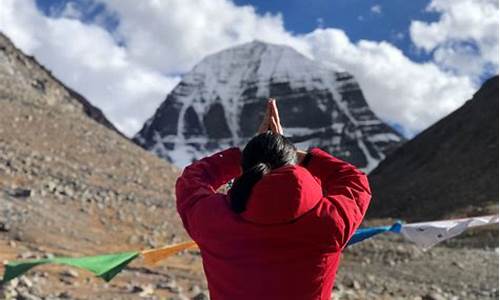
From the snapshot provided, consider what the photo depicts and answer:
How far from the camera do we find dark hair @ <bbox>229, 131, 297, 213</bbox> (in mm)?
2545

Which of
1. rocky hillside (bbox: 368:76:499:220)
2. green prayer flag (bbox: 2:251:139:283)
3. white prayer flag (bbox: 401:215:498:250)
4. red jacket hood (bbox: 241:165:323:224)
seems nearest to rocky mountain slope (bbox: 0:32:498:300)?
green prayer flag (bbox: 2:251:139:283)

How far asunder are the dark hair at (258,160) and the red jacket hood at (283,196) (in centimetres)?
4

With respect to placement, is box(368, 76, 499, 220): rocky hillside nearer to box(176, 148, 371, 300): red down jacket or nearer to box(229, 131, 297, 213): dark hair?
box(176, 148, 371, 300): red down jacket

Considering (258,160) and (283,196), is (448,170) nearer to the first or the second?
(258,160)

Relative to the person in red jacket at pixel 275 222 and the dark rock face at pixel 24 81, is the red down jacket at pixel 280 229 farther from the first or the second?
the dark rock face at pixel 24 81

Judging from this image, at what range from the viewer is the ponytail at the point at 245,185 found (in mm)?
2533

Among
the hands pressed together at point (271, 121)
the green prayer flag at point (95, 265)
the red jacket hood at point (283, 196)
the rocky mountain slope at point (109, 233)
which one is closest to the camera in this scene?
the red jacket hood at point (283, 196)

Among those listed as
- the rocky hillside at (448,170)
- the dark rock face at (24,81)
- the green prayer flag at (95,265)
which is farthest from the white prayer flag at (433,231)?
the dark rock face at (24,81)

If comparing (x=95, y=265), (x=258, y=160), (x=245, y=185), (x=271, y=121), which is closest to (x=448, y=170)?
(x=95, y=265)

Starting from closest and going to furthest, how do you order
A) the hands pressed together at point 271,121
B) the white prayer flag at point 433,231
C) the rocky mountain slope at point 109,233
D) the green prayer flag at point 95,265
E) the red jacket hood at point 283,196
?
1. the red jacket hood at point 283,196
2. the hands pressed together at point 271,121
3. the green prayer flag at point 95,265
4. the white prayer flag at point 433,231
5. the rocky mountain slope at point 109,233

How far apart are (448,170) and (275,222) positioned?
6031cm

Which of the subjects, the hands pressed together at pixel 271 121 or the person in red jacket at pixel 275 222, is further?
the hands pressed together at pixel 271 121

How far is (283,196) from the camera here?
2457mm

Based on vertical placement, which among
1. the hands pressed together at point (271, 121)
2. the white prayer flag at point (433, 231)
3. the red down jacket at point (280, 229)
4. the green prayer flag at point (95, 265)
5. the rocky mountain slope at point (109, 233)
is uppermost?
the rocky mountain slope at point (109, 233)
